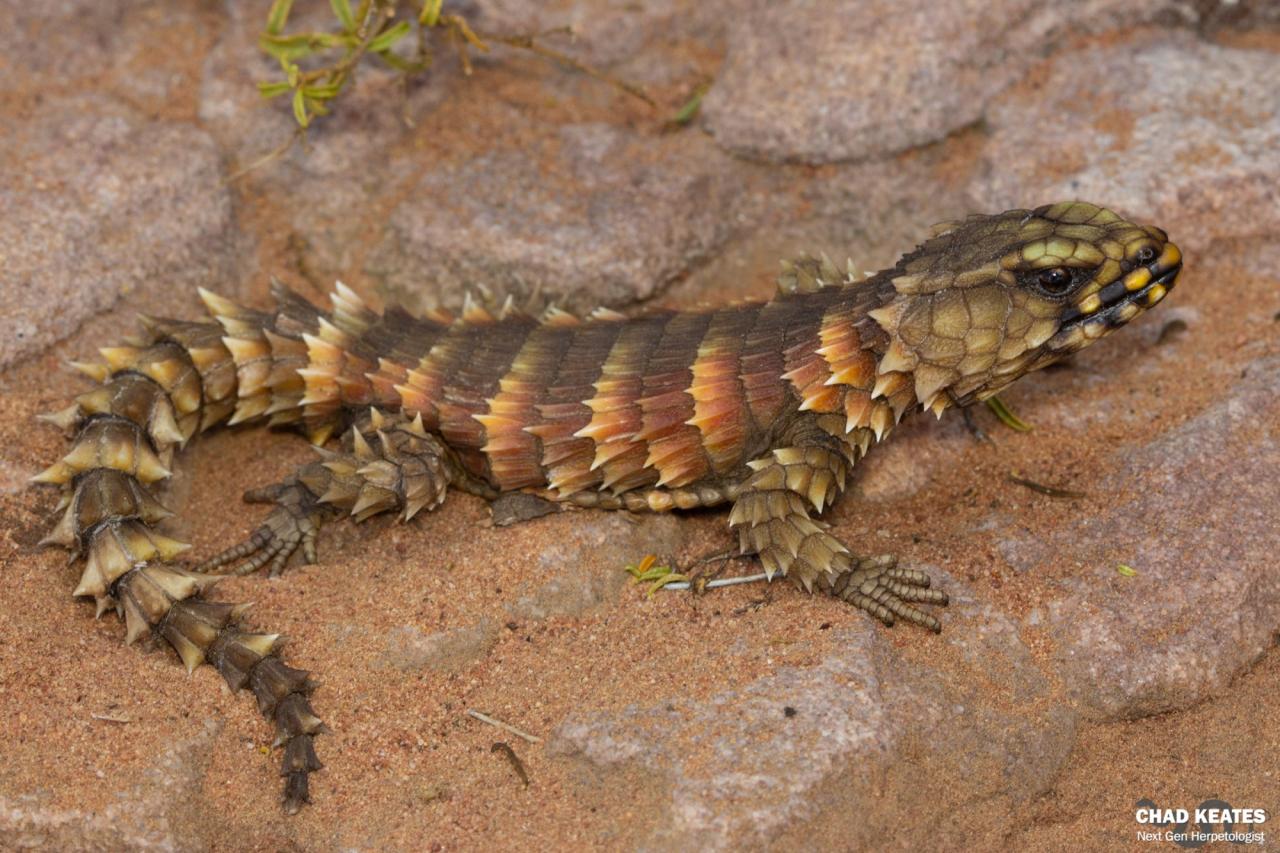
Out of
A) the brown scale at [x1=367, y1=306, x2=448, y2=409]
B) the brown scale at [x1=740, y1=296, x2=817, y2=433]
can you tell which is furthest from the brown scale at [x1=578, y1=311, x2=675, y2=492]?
the brown scale at [x1=367, y1=306, x2=448, y2=409]

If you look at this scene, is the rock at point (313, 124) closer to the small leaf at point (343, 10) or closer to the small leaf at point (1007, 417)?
the small leaf at point (343, 10)

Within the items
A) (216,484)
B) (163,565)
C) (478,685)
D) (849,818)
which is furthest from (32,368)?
(849,818)

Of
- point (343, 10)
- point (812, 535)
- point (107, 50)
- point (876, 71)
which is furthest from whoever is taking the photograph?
point (107, 50)

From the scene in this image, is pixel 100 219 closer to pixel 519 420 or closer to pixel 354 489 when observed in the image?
pixel 354 489

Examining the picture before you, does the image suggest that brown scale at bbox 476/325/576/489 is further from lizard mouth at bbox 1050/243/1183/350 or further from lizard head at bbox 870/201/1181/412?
lizard mouth at bbox 1050/243/1183/350

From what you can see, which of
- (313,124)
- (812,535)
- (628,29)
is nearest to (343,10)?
(313,124)

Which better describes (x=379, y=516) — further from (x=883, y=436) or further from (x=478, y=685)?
(x=883, y=436)

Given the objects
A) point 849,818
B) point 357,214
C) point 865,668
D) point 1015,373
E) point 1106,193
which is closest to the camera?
point 849,818
